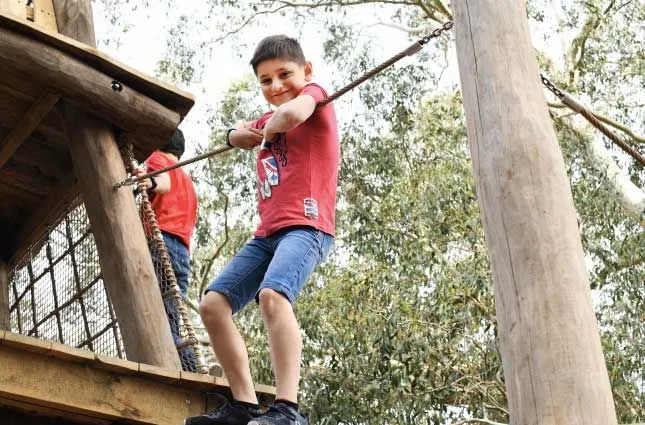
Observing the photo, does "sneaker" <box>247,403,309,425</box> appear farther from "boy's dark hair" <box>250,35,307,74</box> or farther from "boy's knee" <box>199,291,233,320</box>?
"boy's dark hair" <box>250,35,307,74</box>

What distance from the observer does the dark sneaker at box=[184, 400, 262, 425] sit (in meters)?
3.42

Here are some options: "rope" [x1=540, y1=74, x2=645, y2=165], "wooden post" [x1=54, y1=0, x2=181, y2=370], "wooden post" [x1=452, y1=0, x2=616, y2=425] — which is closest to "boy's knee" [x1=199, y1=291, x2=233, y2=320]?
"wooden post" [x1=54, y1=0, x2=181, y2=370]

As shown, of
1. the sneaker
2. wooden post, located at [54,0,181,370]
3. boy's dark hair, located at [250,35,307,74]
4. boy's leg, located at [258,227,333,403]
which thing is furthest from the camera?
wooden post, located at [54,0,181,370]

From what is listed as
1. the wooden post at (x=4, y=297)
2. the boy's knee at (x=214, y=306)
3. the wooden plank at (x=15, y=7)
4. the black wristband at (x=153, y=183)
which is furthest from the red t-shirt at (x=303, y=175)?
the wooden post at (x=4, y=297)

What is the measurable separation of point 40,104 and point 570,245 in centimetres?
283

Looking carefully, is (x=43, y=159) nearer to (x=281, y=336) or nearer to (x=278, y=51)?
(x=278, y=51)

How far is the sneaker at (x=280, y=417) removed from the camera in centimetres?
325

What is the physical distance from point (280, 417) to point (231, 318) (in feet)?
1.55

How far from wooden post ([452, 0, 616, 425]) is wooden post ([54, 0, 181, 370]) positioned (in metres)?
1.77

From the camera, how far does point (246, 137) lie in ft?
13.1

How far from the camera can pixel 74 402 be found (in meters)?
3.80

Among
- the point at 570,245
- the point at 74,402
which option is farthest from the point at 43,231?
the point at 570,245

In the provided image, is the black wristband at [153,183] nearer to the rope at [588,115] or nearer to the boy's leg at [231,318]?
the boy's leg at [231,318]

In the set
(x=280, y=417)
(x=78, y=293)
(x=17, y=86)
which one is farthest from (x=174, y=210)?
(x=280, y=417)
